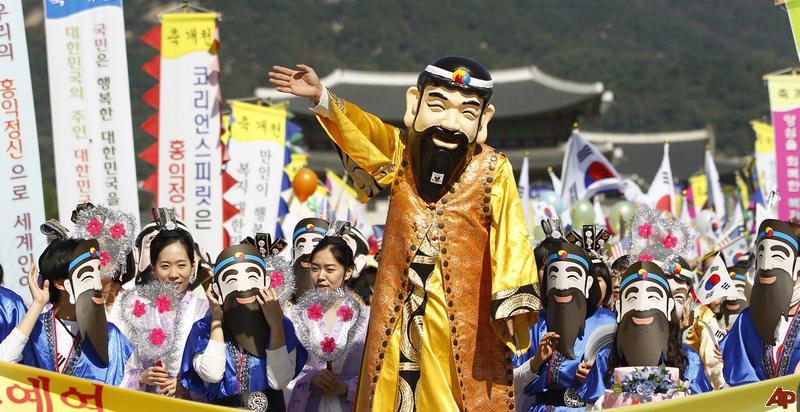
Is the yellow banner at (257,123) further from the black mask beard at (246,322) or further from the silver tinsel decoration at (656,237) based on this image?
the black mask beard at (246,322)

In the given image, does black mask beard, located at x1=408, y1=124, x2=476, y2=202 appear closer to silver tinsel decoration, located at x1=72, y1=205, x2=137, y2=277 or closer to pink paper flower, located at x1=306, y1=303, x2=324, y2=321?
pink paper flower, located at x1=306, y1=303, x2=324, y2=321

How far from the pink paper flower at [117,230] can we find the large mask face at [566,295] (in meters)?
2.21

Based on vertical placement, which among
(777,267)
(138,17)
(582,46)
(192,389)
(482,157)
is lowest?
(192,389)

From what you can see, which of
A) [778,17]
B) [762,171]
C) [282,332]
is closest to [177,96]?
[282,332]

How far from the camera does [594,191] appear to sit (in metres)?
14.4

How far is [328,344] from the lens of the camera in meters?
5.88

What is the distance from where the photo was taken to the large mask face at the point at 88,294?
17.6 feet

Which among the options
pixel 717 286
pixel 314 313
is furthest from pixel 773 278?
pixel 314 313

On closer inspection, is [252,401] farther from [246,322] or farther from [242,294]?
[242,294]

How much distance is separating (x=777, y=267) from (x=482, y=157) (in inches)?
62.7

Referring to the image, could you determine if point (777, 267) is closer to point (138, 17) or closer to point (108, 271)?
point (108, 271)

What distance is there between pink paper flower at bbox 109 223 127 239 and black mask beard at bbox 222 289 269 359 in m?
0.79

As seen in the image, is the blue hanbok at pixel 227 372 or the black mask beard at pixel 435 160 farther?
the blue hanbok at pixel 227 372

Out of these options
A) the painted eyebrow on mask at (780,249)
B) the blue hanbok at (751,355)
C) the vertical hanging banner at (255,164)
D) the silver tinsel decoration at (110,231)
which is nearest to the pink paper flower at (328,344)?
Result: the silver tinsel decoration at (110,231)
